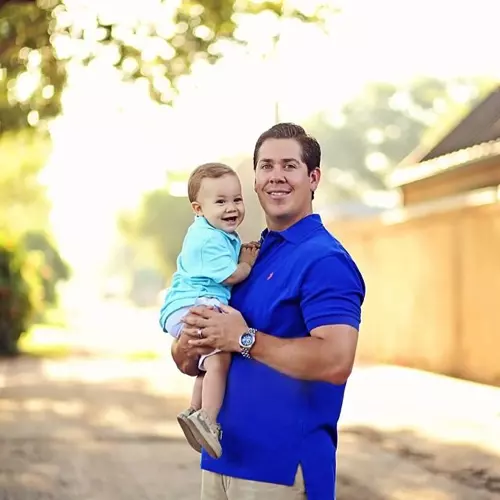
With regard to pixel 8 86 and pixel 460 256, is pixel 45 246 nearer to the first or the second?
pixel 8 86

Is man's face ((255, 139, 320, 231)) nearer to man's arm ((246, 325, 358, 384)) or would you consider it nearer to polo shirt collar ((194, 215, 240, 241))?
polo shirt collar ((194, 215, 240, 241))

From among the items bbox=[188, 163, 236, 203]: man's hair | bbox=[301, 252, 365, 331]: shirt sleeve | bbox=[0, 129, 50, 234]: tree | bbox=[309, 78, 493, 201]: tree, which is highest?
bbox=[309, 78, 493, 201]: tree

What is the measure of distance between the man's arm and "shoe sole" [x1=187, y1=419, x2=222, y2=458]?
36cm

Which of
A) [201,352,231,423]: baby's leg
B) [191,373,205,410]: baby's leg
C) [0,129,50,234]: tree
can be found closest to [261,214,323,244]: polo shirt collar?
[201,352,231,423]: baby's leg

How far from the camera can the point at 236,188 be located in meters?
4.21

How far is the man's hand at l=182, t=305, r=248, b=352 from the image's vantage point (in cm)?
381

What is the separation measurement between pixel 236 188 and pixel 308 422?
899 millimetres

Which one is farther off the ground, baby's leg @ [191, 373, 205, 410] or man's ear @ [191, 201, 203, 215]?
man's ear @ [191, 201, 203, 215]

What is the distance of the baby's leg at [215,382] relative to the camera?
3967 millimetres

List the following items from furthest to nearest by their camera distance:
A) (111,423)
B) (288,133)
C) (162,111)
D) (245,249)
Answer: (162,111) → (111,423) → (245,249) → (288,133)

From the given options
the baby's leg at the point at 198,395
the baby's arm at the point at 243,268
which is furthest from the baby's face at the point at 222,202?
the baby's leg at the point at 198,395

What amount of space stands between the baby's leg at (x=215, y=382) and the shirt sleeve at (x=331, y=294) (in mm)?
425

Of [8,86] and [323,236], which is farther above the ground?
[8,86]

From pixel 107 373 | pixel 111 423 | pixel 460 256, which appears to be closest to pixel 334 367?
pixel 111 423
